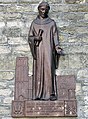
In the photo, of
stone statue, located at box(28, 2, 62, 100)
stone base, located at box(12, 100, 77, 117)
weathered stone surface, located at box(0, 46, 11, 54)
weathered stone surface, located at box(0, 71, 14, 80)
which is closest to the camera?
stone base, located at box(12, 100, 77, 117)

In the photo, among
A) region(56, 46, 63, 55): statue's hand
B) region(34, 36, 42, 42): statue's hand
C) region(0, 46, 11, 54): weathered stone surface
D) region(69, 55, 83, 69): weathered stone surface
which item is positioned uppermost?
region(34, 36, 42, 42): statue's hand

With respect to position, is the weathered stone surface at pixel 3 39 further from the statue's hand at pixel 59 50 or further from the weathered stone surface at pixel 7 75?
the statue's hand at pixel 59 50

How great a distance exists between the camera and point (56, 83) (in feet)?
15.6

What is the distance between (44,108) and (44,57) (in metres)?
0.64

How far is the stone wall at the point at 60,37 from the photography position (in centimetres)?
474

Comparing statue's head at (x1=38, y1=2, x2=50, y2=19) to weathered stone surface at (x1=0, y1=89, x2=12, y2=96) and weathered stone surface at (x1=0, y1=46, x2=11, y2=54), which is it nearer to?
weathered stone surface at (x1=0, y1=46, x2=11, y2=54)

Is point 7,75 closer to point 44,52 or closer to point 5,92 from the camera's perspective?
point 5,92

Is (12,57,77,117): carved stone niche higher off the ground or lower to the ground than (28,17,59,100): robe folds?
lower

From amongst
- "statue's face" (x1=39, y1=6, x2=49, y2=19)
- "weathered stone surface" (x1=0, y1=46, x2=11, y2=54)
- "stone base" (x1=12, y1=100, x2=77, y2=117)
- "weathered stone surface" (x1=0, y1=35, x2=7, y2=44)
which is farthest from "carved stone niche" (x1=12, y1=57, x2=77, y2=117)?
"statue's face" (x1=39, y1=6, x2=49, y2=19)

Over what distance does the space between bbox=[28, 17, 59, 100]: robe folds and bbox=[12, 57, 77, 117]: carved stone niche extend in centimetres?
8

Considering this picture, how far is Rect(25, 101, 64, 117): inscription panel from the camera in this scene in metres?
4.57

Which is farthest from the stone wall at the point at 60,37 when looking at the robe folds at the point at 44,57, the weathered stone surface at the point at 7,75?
the robe folds at the point at 44,57

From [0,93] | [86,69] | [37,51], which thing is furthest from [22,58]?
[86,69]

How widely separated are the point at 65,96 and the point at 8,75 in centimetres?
76
